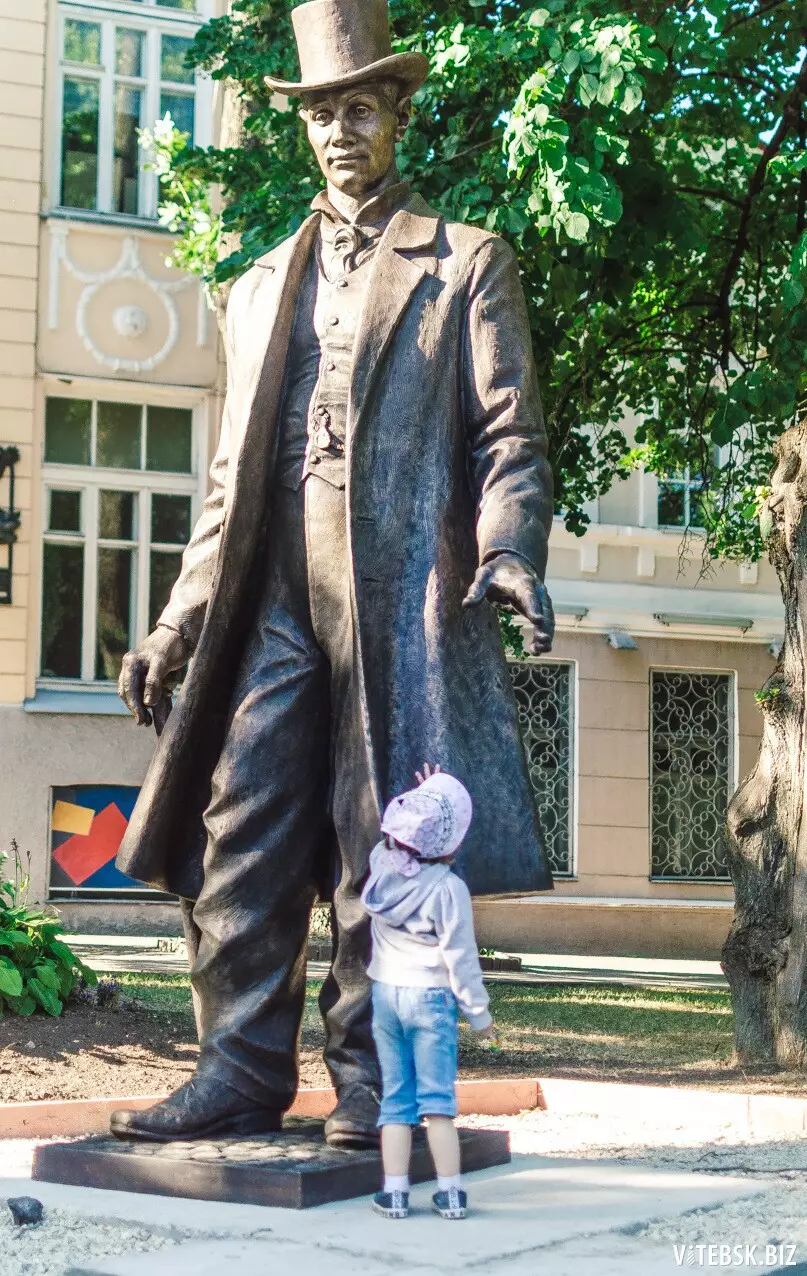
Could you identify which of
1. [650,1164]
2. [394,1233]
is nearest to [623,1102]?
[650,1164]

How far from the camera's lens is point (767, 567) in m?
23.2

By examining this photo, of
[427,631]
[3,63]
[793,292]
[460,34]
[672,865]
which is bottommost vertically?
[672,865]

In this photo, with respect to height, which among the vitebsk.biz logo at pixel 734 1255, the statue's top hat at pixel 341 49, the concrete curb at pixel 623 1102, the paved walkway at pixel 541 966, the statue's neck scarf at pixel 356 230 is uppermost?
the statue's top hat at pixel 341 49

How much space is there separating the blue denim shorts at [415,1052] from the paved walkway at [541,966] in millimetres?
9471

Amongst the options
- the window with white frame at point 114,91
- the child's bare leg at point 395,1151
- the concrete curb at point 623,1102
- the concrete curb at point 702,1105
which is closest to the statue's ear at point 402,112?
the child's bare leg at point 395,1151

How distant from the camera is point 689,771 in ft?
72.8

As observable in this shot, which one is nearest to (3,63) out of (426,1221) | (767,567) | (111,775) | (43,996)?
(111,775)

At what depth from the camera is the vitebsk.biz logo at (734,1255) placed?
12.2 feet

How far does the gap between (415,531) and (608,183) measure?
18.0ft

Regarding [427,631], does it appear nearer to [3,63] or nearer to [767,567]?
[3,63]

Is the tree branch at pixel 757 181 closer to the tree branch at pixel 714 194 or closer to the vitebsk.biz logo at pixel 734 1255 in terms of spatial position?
the tree branch at pixel 714 194

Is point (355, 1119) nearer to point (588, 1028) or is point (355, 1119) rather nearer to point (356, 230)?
point (356, 230)

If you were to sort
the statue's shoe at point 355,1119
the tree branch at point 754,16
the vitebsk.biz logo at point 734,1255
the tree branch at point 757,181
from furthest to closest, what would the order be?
the tree branch at point 757,181, the tree branch at point 754,16, the statue's shoe at point 355,1119, the vitebsk.biz logo at point 734,1255

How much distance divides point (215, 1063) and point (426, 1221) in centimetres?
74
